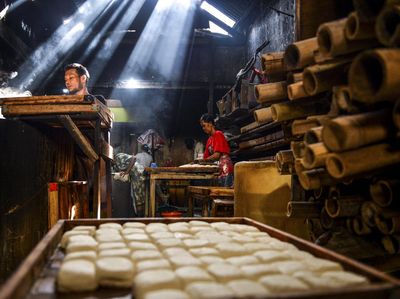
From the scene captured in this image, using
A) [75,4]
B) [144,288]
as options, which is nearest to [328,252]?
[144,288]

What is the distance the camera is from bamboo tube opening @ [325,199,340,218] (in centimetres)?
252

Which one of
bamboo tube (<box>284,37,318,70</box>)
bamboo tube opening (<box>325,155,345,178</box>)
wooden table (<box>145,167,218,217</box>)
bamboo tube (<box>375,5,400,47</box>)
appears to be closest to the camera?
bamboo tube (<box>375,5,400,47</box>)

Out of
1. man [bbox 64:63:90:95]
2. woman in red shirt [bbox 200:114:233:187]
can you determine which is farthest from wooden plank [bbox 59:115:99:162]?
woman in red shirt [bbox 200:114:233:187]

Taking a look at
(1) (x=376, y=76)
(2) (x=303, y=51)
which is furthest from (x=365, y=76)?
(2) (x=303, y=51)

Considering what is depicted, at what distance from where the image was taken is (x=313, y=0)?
Answer: 2869mm

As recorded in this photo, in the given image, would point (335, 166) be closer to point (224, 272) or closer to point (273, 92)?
point (224, 272)

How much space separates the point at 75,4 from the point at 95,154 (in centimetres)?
847

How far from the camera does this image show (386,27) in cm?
178

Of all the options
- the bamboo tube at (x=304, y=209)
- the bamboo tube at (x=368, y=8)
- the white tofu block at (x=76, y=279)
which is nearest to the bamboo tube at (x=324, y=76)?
the bamboo tube at (x=368, y=8)

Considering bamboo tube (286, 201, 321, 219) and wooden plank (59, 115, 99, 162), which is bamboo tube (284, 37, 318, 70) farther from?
wooden plank (59, 115, 99, 162)

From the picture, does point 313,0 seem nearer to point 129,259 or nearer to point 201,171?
point 129,259

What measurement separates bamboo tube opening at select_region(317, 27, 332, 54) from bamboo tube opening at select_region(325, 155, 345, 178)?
64 cm

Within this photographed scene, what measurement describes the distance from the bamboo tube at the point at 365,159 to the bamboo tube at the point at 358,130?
48mm

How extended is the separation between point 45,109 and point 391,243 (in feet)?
12.2
